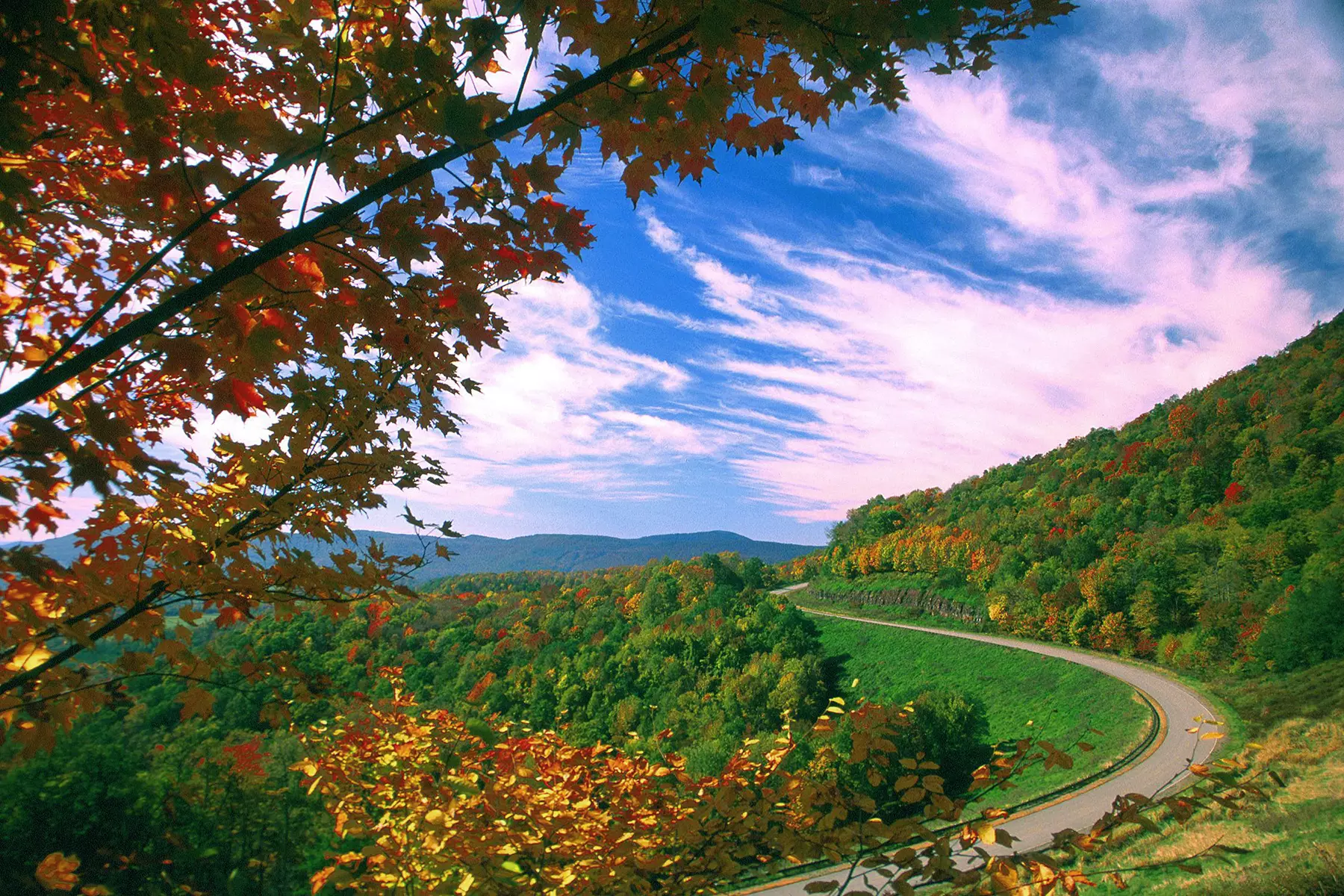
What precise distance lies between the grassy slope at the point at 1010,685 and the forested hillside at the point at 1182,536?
696 centimetres

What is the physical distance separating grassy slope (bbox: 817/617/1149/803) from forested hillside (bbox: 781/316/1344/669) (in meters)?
6.96

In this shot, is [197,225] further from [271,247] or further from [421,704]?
[421,704]

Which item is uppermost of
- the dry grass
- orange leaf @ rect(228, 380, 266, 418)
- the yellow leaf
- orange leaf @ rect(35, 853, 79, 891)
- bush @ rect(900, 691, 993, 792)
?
orange leaf @ rect(228, 380, 266, 418)

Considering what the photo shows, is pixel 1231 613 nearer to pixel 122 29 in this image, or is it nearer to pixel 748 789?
pixel 748 789

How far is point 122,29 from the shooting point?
4.60 ft

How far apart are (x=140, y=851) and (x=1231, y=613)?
4629 cm

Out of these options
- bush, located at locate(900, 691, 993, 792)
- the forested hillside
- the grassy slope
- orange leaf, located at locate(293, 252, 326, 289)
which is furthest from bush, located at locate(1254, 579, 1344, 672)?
orange leaf, located at locate(293, 252, 326, 289)

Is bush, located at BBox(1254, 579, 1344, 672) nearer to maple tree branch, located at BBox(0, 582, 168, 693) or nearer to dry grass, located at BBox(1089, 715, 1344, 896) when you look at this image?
dry grass, located at BBox(1089, 715, 1344, 896)

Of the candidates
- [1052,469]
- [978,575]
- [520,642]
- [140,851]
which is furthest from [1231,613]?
[520,642]

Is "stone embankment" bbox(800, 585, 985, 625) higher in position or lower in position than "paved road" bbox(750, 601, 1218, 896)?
higher

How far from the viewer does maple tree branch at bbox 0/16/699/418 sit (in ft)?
3.61

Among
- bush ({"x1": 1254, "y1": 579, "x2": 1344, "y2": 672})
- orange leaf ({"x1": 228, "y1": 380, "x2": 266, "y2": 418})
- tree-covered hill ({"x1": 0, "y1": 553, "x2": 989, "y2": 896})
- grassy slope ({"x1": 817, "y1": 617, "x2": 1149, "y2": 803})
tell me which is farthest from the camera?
bush ({"x1": 1254, "y1": 579, "x2": 1344, "y2": 672})

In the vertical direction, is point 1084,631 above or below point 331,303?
below

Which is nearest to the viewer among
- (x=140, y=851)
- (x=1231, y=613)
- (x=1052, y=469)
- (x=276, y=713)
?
(x=276, y=713)
